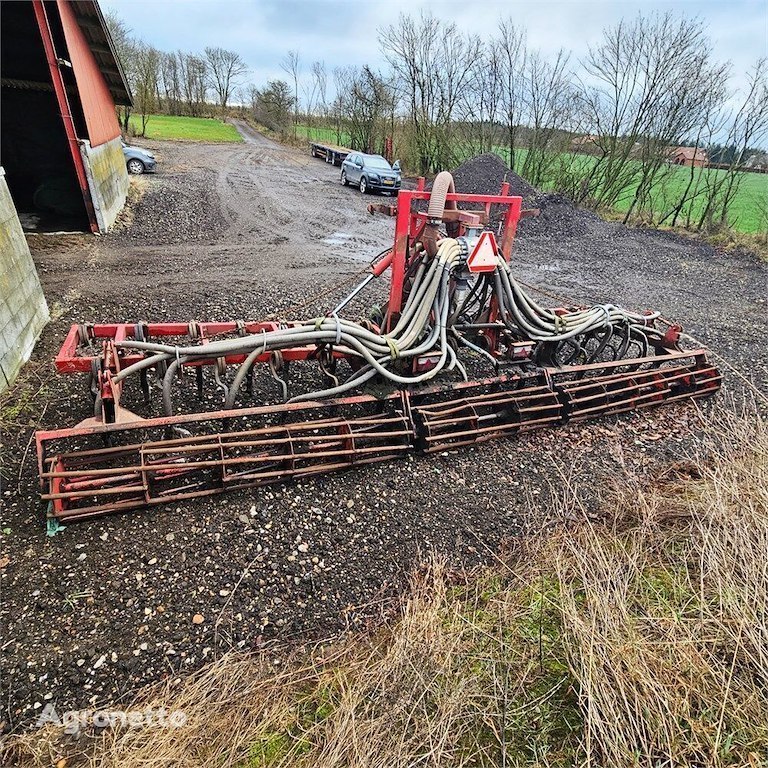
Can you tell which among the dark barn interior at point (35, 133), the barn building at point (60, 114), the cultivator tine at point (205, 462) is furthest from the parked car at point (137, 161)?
the cultivator tine at point (205, 462)

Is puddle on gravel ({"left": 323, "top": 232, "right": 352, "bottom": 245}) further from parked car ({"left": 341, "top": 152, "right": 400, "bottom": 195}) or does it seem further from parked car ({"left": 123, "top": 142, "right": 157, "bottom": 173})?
parked car ({"left": 123, "top": 142, "right": 157, "bottom": 173})

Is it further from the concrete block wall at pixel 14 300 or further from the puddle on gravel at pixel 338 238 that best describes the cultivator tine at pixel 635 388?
the puddle on gravel at pixel 338 238

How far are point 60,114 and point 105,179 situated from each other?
5.61ft

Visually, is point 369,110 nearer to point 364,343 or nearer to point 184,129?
point 184,129

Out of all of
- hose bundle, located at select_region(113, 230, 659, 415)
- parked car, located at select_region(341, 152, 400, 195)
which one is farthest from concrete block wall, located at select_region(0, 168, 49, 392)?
parked car, located at select_region(341, 152, 400, 195)

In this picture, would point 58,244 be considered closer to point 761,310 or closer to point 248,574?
point 248,574

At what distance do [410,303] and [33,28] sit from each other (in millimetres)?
9479

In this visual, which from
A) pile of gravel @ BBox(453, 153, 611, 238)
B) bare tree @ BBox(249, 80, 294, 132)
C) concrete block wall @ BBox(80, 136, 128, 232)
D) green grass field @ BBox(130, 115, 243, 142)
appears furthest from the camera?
bare tree @ BBox(249, 80, 294, 132)

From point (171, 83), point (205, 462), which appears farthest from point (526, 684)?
point (171, 83)

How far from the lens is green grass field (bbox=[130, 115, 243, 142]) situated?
28.2 m

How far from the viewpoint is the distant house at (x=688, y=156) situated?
15.1 meters

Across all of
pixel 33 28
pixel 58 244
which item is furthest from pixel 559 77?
pixel 58 244

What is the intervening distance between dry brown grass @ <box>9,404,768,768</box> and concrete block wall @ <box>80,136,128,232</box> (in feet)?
30.8

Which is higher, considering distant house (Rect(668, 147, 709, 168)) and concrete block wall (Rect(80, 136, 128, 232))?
distant house (Rect(668, 147, 709, 168))
